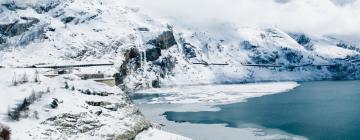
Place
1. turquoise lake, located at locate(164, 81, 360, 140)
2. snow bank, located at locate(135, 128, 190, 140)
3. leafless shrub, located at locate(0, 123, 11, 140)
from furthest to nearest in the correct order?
1. turquoise lake, located at locate(164, 81, 360, 140)
2. snow bank, located at locate(135, 128, 190, 140)
3. leafless shrub, located at locate(0, 123, 11, 140)

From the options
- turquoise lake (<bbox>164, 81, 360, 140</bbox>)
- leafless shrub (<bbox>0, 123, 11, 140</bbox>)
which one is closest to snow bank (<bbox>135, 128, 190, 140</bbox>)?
leafless shrub (<bbox>0, 123, 11, 140</bbox>)

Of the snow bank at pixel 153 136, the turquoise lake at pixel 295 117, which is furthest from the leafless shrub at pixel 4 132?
the turquoise lake at pixel 295 117

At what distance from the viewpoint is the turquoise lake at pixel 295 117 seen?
4456 inches

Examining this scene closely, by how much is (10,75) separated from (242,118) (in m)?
67.8

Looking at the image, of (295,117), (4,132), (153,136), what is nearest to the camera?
(4,132)

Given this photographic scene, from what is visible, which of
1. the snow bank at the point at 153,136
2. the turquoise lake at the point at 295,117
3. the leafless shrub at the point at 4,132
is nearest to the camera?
the leafless shrub at the point at 4,132

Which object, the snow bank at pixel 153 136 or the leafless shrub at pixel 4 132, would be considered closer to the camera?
the leafless shrub at pixel 4 132

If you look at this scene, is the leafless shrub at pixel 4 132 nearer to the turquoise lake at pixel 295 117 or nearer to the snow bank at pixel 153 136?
the snow bank at pixel 153 136

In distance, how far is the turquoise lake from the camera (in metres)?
113

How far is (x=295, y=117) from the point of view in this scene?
457ft

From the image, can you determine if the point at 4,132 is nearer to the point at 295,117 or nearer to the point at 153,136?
the point at 153,136

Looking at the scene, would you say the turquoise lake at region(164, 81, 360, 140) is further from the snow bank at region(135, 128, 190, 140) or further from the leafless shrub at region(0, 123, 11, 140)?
the leafless shrub at region(0, 123, 11, 140)

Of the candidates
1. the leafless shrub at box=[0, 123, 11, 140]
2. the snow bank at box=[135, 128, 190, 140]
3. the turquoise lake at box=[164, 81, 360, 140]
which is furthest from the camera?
the turquoise lake at box=[164, 81, 360, 140]

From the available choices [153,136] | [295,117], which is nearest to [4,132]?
[153,136]
